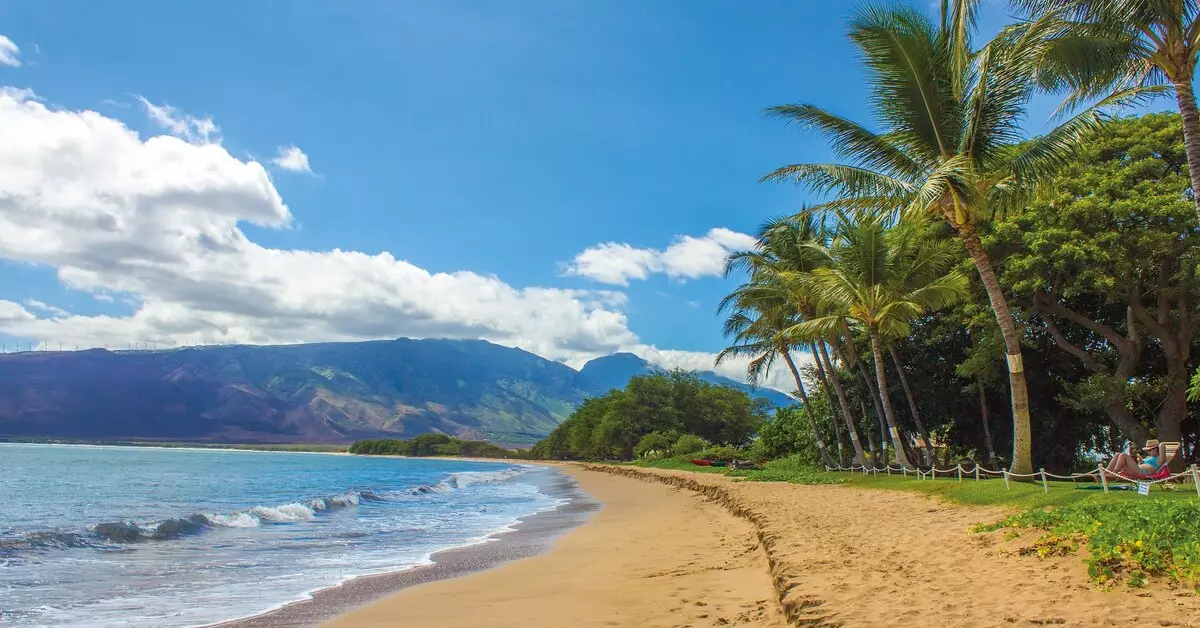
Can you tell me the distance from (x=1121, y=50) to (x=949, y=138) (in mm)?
4729

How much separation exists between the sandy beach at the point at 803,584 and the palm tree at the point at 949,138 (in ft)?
18.5

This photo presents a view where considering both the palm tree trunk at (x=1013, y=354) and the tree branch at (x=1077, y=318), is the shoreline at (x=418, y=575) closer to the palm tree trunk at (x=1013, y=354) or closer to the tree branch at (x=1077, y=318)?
the palm tree trunk at (x=1013, y=354)

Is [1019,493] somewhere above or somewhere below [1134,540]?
below

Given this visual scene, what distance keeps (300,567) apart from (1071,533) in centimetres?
1025

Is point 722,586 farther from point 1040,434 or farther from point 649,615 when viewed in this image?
point 1040,434

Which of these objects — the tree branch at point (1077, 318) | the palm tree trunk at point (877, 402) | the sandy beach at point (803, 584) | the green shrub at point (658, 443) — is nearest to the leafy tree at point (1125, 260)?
the tree branch at point (1077, 318)

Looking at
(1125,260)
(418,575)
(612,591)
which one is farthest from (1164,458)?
(418,575)

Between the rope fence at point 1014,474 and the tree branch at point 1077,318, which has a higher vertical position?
the tree branch at point 1077,318

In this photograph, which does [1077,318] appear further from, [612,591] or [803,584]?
[612,591]

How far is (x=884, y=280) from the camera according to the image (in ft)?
68.1

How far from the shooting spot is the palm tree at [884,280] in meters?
20.5

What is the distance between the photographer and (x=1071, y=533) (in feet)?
22.2

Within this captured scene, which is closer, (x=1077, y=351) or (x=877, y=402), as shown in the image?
(x=1077, y=351)

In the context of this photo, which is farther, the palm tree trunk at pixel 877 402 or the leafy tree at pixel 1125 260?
the palm tree trunk at pixel 877 402
